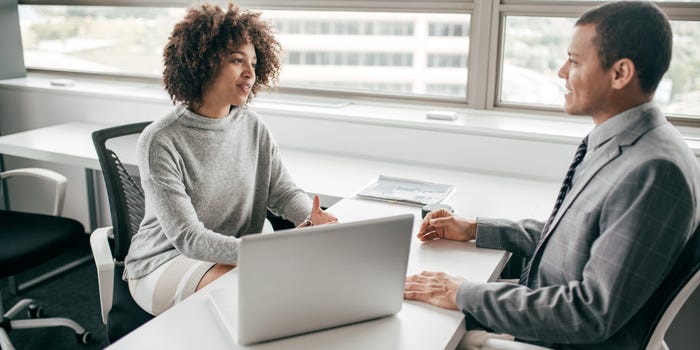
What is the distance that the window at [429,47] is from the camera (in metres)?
2.47

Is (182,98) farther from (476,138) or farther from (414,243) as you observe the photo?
(476,138)

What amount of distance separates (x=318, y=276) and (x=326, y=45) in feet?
6.87

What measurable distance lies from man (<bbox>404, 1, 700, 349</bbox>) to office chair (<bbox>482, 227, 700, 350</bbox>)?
0.02 meters

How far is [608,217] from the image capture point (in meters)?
1.17

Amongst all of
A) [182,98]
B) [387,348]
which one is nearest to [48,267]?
[182,98]

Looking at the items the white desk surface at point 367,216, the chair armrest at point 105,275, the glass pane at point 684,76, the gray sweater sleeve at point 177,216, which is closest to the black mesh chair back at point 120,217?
the chair armrest at point 105,275

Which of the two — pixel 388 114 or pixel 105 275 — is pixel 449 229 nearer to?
pixel 105 275

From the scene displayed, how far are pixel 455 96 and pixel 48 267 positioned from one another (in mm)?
2171

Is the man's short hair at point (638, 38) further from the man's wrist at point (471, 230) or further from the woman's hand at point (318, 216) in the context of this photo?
the woman's hand at point (318, 216)

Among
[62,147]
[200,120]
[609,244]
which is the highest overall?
[200,120]

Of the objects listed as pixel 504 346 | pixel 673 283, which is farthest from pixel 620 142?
pixel 504 346

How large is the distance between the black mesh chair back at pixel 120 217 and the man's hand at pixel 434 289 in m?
0.76

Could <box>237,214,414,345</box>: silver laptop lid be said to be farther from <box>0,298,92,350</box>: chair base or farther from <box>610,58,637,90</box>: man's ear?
<box>0,298,92,350</box>: chair base

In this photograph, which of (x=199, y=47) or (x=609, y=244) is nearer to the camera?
(x=609, y=244)
